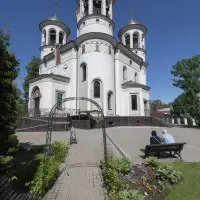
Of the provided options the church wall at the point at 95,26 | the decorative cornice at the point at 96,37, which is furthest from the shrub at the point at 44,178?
the church wall at the point at 95,26

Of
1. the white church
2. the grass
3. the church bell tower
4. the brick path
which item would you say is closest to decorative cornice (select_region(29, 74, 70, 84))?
the white church

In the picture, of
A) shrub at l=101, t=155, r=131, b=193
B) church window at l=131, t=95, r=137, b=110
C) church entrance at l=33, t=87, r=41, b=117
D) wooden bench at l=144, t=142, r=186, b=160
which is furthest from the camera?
church window at l=131, t=95, r=137, b=110

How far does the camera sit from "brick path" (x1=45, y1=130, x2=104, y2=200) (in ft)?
24.4

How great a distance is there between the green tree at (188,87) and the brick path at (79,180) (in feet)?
88.1

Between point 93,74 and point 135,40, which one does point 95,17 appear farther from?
point 135,40

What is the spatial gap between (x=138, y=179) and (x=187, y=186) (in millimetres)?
1644

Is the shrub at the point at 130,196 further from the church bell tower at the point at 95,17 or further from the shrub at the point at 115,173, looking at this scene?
the church bell tower at the point at 95,17

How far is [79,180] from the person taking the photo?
8.70m

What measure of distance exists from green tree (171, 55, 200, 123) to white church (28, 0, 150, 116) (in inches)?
198

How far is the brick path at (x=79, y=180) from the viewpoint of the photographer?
7430 mm

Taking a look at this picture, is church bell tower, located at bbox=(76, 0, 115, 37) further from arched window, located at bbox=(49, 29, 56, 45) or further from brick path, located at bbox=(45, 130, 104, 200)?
brick path, located at bbox=(45, 130, 104, 200)

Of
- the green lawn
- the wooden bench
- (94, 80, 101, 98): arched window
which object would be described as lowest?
the green lawn

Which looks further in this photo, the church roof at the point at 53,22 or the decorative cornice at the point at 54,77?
the church roof at the point at 53,22

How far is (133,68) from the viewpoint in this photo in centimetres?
4081
